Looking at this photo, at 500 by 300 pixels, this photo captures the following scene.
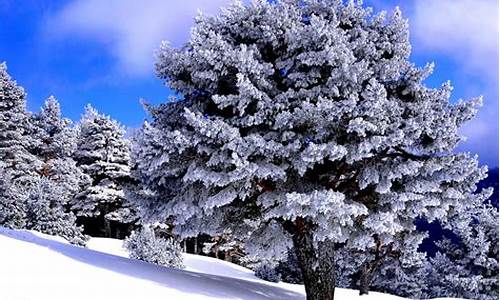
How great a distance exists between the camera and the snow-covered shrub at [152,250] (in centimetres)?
2420

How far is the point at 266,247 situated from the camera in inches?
400

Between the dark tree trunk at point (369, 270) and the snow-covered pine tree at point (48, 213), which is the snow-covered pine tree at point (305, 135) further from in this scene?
the snow-covered pine tree at point (48, 213)

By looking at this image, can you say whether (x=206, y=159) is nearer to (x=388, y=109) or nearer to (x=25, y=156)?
(x=388, y=109)

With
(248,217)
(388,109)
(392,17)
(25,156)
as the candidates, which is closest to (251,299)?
(248,217)

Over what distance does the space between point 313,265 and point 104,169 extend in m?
28.4

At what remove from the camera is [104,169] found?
36.3 meters

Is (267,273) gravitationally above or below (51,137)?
below

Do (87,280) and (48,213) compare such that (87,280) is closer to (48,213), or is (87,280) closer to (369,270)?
(369,270)

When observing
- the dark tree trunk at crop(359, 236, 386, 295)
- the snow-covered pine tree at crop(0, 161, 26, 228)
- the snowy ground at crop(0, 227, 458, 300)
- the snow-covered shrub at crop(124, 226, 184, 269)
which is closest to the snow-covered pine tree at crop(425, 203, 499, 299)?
the dark tree trunk at crop(359, 236, 386, 295)

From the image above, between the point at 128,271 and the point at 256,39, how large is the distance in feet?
16.9

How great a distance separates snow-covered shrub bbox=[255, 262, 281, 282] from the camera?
93.1 feet

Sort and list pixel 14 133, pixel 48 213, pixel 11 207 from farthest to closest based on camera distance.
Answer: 1. pixel 14 133
2. pixel 48 213
3. pixel 11 207

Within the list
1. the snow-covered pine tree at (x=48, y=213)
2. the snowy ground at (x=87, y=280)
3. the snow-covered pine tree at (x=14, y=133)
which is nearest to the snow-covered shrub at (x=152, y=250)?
the snow-covered pine tree at (x=48, y=213)

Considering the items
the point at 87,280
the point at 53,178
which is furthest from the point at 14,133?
the point at 87,280
